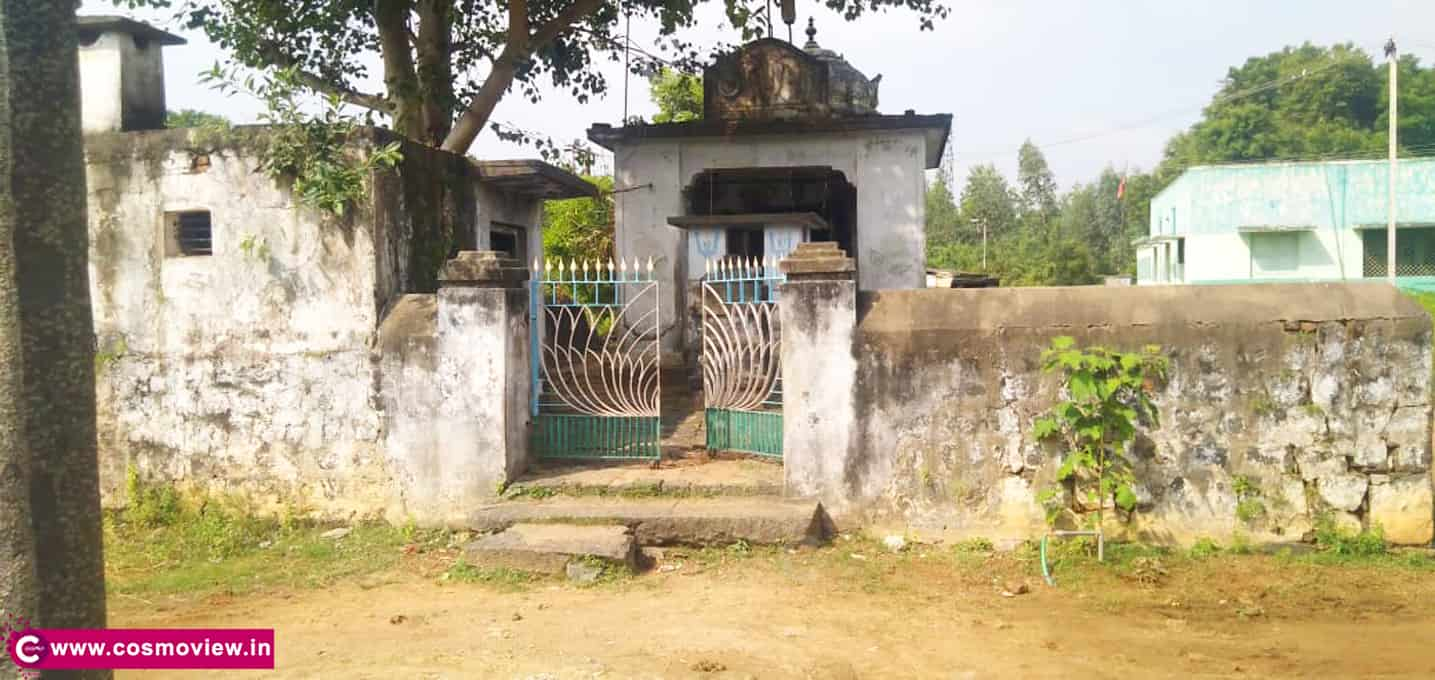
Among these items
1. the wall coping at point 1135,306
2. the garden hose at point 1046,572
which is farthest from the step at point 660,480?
the garden hose at point 1046,572

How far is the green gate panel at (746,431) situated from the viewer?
783cm

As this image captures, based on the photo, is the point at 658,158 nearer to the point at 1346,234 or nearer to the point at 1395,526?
the point at 1395,526

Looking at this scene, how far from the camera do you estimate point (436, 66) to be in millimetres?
11375

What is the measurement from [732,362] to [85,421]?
5.47 metres

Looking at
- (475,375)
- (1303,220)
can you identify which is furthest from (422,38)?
(1303,220)

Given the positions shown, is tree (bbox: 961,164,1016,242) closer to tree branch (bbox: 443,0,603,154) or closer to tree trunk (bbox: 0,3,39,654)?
tree branch (bbox: 443,0,603,154)

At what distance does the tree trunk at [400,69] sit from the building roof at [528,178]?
61.4 inches

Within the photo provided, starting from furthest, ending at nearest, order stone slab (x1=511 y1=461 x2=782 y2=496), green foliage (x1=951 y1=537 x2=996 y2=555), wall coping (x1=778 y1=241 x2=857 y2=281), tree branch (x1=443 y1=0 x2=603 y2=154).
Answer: tree branch (x1=443 y1=0 x2=603 y2=154) < stone slab (x1=511 y1=461 x2=782 y2=496) < wall coping (x1=778 y1=241 x2=857 y2=281) < green foliage (x1=951 y1=537 x2=996 y2=555)

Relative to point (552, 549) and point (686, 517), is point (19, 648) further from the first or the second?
point (686, 517)

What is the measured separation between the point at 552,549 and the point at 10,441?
13.6 ft

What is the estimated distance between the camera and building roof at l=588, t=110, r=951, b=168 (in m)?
13.2

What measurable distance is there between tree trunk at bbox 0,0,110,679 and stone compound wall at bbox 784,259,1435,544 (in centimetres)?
498

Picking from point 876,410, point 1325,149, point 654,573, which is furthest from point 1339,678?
point 1325,149

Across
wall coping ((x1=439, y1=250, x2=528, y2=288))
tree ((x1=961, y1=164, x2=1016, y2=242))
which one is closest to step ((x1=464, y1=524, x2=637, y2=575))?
wall coping ((x1=439, y1=250, x2=528, y2=288))
